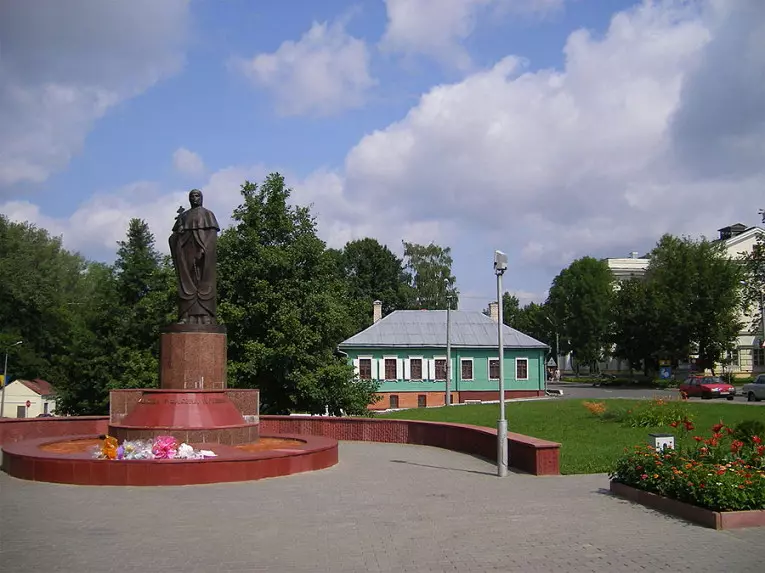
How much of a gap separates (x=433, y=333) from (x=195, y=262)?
3469 cm

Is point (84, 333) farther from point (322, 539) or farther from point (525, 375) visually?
point (322, 539)

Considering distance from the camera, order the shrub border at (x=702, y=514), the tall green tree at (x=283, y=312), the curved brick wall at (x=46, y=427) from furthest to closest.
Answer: the tall green tree at (x=283, y=312) < the curved brick wall at (x=46, y=427) < the shrub border at (x=702, y=514)

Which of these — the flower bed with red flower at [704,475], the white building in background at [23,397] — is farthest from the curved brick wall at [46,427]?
the white building in background at [23,397]

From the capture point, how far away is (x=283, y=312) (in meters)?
28.1

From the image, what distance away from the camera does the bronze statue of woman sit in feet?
51.0

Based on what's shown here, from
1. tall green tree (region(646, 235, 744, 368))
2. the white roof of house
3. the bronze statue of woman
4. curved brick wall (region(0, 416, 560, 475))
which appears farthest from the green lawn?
tall green tree (region(646, 235, 744, 368))

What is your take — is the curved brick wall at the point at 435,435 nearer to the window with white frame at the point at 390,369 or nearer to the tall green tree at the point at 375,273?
the window with white frame at the point at 390,369

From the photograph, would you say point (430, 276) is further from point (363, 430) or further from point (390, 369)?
point (363, 430)

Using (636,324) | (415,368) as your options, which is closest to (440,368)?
(415,368)

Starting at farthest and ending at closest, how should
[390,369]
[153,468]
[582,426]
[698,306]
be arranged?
1. [698,306]
2. [390,369]
3. [582,426]
4. [153,468]

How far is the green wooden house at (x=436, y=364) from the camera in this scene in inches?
1879

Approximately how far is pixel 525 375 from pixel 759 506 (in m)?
41.0

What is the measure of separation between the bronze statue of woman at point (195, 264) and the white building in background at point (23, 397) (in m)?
50.6

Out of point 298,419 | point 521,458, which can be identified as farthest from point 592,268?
point 521,458
